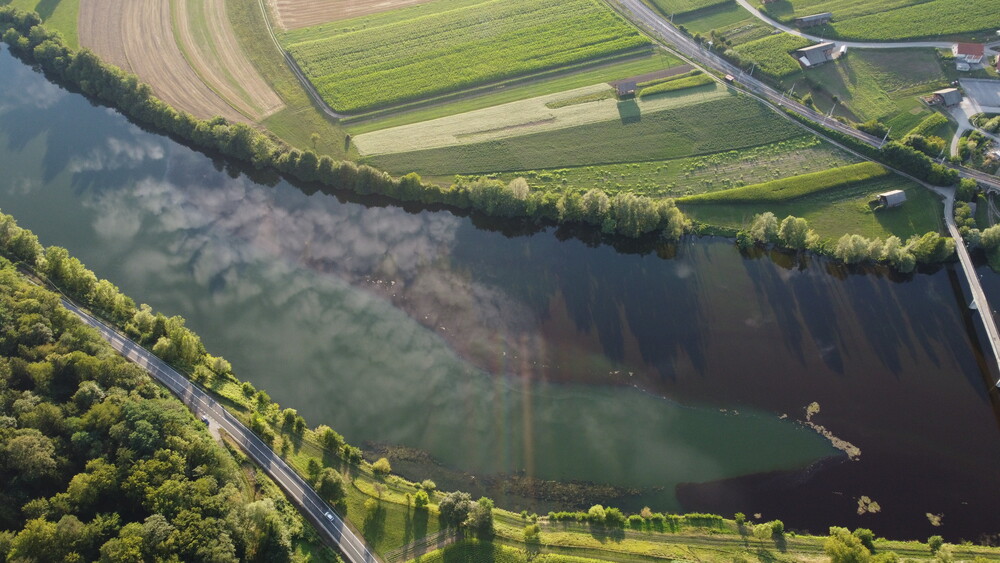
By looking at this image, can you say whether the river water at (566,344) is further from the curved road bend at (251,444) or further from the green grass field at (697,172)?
the green grass field at (697,172)

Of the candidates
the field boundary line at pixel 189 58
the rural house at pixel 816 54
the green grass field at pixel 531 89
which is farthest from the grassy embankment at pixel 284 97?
the rural house at pixel 816 54

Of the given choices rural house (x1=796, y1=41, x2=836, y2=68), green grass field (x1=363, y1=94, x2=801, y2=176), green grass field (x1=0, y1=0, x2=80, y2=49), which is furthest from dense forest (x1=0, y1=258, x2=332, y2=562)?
rural house (x1=796, y1=41, x2=836, y2=68)

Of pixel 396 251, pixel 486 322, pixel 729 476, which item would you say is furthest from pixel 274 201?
pixel 729 476

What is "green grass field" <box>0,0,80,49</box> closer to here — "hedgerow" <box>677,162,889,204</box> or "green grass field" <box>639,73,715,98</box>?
"green grass field" <box>639,73,715,98</box>

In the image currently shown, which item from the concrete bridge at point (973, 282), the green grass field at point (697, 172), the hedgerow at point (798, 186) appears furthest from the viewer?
the green grass field at point (697, 172)

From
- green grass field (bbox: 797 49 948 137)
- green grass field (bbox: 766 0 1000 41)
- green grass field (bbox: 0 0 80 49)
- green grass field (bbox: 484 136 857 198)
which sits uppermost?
green grass field (bbox: 0 0 80 49)

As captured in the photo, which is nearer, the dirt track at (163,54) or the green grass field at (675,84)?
the dirt track at (163,54)
